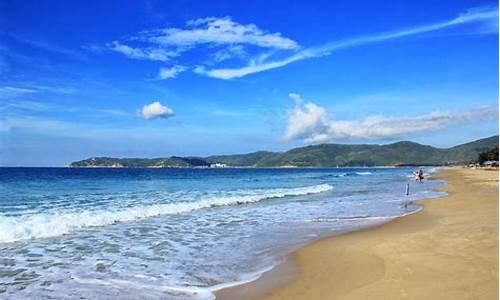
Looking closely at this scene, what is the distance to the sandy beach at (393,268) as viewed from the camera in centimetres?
625

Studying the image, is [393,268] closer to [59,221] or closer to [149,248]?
[149,248]

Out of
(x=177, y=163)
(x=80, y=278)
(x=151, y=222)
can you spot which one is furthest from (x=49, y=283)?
(x=177, y=163)

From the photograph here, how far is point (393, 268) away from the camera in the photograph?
7711 millimetres

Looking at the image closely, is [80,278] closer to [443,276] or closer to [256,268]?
[256,268]

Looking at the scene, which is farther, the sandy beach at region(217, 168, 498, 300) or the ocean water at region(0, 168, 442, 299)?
the ocean water at region(0, 168, 442, 299)

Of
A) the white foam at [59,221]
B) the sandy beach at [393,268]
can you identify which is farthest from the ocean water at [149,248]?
the sandy beach at [393,268]

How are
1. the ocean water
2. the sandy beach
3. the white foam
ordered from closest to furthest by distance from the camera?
the sandy beach, the ocean water, the white foam

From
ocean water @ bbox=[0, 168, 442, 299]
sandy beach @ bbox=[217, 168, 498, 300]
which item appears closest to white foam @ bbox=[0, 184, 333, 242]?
ocean water @ bbox=[0, 168, 442, 299]

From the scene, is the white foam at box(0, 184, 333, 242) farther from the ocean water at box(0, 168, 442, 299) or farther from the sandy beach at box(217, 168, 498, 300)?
the sandy beach at box(217, 168, 498, 300)

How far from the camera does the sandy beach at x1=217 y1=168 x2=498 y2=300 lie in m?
6.25

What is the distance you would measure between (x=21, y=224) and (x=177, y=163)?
580 ft

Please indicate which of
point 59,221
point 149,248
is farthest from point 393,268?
point 59,221

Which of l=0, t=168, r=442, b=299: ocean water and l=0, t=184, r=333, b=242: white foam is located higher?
l=0, t=184, r=333, b=242: white foam

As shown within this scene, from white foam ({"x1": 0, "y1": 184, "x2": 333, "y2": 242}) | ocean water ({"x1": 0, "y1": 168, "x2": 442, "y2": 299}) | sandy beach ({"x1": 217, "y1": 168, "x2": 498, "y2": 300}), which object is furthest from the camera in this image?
white foam ({"x1": 0, "y1": 184, "x2": 333, "y2": 242})
